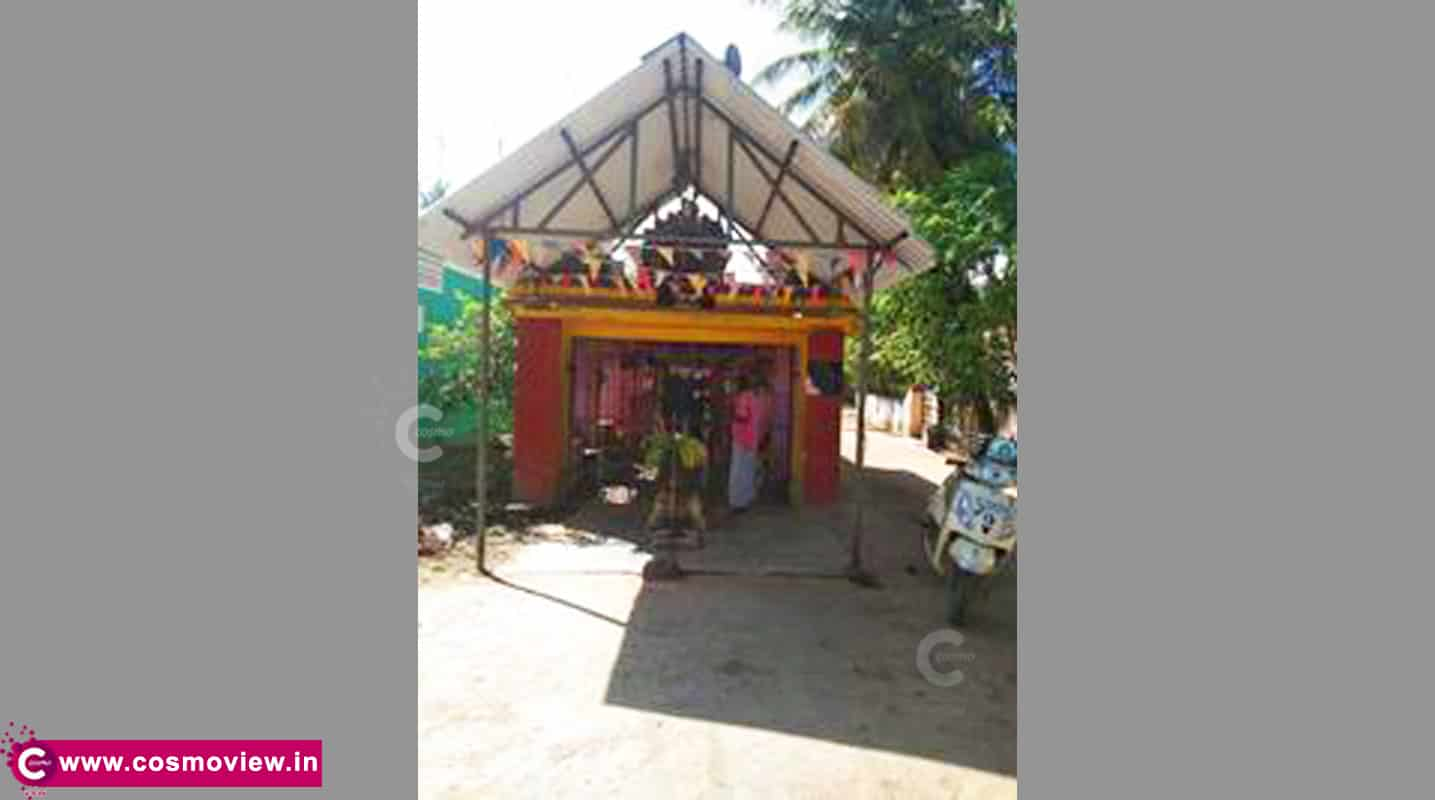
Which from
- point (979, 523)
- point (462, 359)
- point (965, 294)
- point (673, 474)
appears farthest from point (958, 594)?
point (462, 359)

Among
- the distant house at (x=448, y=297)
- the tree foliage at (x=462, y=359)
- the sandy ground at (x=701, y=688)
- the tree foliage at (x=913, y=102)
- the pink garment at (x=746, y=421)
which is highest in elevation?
the tree foliage at (x=913, y=102)

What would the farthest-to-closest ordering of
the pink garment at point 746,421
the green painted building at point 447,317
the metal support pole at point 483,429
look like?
the green painted building at point 447,317
the pink garment at point 746,421
the metal support pole at point 483,429

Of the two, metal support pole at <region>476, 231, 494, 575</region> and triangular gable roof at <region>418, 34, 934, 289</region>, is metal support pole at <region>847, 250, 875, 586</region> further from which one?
metal support pole at <region>476, 231, 494, 575</region>

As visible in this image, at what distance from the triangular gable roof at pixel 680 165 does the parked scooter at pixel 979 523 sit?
1.65 meters

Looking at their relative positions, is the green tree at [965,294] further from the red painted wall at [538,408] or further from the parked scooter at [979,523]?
the parked scooter at [979,523]

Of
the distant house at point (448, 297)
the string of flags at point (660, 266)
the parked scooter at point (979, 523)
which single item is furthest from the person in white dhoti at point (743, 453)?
the distant house at point (448, 297)

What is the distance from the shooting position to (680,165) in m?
7.20

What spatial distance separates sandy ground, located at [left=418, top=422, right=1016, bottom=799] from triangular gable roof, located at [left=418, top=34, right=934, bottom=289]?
2356 millimetres

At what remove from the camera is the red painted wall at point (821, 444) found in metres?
9.24

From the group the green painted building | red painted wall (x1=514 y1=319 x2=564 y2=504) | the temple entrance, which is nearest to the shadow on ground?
the temple entrance

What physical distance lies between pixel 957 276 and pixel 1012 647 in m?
7.79

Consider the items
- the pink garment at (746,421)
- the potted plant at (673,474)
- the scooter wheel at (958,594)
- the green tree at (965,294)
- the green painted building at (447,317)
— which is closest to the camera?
the scooter wheel at (958,594)

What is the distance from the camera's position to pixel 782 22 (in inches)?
653

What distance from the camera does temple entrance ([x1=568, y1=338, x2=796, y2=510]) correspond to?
9578mm
